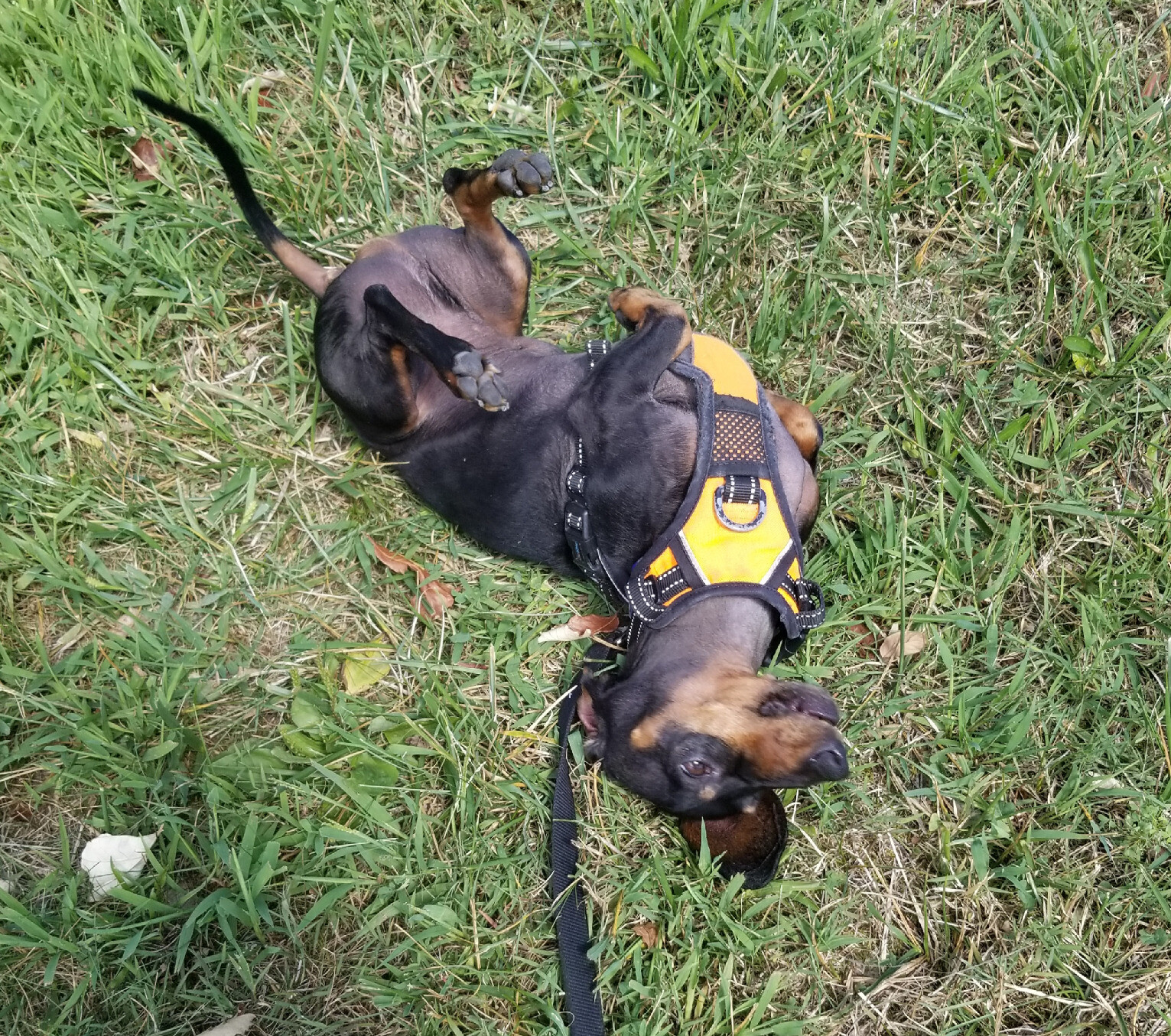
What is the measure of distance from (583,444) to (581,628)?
82 centimetres

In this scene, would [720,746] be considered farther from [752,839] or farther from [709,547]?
[709,547]

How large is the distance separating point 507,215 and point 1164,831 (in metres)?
3.51

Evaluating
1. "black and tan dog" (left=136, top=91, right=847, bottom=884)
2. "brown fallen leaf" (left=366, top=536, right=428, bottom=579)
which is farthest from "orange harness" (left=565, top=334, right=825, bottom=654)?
"brown fallen leaf" (left=366, top=536, right=428, bottom=579)

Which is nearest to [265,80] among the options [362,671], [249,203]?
[249,203]

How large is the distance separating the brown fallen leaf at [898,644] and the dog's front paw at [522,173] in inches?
83.8

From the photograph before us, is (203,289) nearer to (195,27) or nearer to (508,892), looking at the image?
(195,27)

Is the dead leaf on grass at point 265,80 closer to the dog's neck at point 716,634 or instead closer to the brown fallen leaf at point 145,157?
the brown fallen leaf at point 145,157

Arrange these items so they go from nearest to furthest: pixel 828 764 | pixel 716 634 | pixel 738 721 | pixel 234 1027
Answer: pixel 828 764 < pixel 738 721 < pixel 716 634 < pixel 234 1027

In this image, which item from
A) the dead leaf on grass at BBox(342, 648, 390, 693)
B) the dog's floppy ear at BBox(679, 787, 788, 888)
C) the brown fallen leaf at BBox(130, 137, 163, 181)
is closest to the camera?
the dog's floppy ear at BBox(679, 787, 788, 888)

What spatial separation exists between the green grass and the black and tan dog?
315 millimetres

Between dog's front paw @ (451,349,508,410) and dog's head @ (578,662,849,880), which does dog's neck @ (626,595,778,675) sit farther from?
dog's front paw @ (451,349,508,410)

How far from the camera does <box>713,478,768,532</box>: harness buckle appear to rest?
2693 mm

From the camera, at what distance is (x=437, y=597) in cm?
344

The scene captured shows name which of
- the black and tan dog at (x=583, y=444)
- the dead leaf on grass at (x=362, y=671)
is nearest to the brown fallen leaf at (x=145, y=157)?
the black and tan dog at (x=583, y=444)
